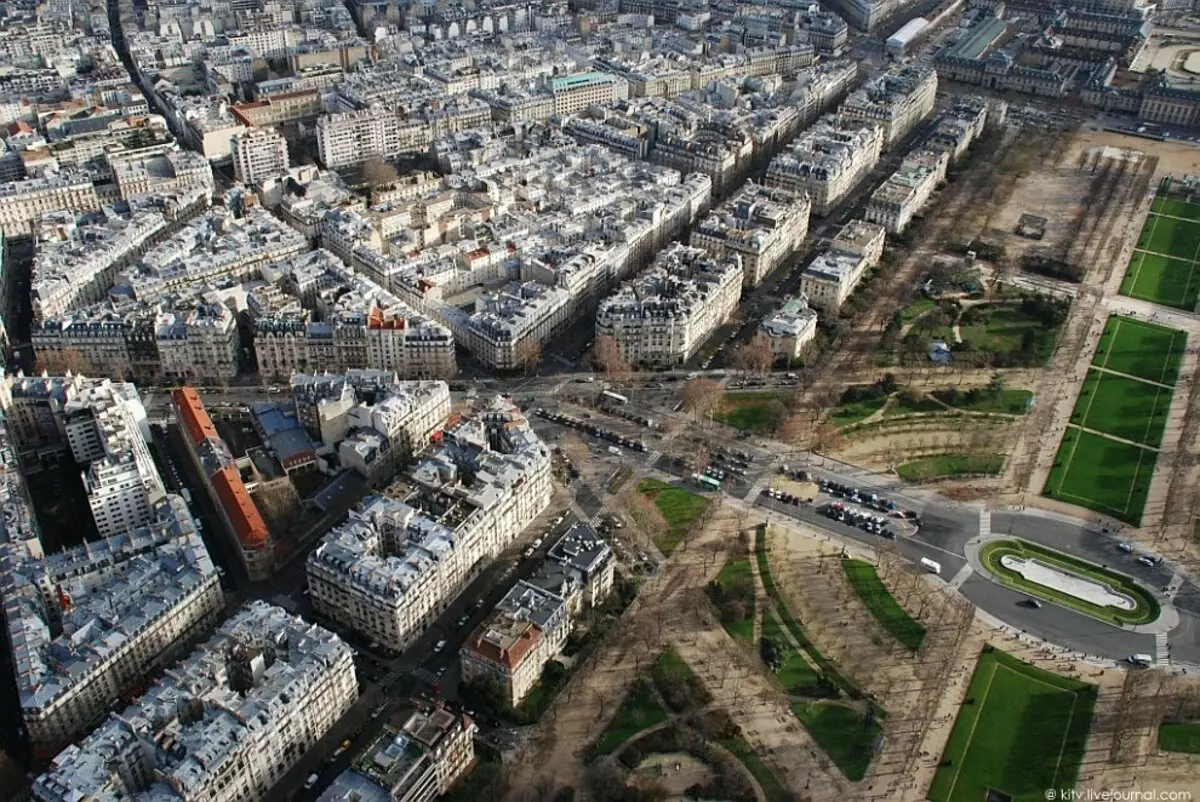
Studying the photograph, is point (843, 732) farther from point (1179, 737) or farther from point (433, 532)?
point (433, 532)

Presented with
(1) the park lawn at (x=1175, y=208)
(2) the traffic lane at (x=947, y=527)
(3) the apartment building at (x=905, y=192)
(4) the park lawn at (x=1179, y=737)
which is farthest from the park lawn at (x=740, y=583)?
(1) the park lawn at (x=1175, y=208)

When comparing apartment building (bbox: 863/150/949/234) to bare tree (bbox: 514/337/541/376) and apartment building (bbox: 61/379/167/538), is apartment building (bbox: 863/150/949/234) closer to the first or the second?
bare tree (bbox: 514/337/541/376)

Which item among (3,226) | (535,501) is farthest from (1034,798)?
(3,226)

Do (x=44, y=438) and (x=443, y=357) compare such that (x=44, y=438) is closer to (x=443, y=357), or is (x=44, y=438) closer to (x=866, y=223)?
(x=443, y=357)

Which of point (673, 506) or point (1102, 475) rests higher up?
point (1102, 475)

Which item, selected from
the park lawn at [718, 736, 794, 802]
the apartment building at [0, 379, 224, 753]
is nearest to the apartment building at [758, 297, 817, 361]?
the park lawn at [718, 736, 794, 802]

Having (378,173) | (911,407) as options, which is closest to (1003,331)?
(911,407)

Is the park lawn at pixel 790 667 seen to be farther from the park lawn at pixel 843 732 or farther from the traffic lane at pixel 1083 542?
the traffic lane at pixel 1083 542
